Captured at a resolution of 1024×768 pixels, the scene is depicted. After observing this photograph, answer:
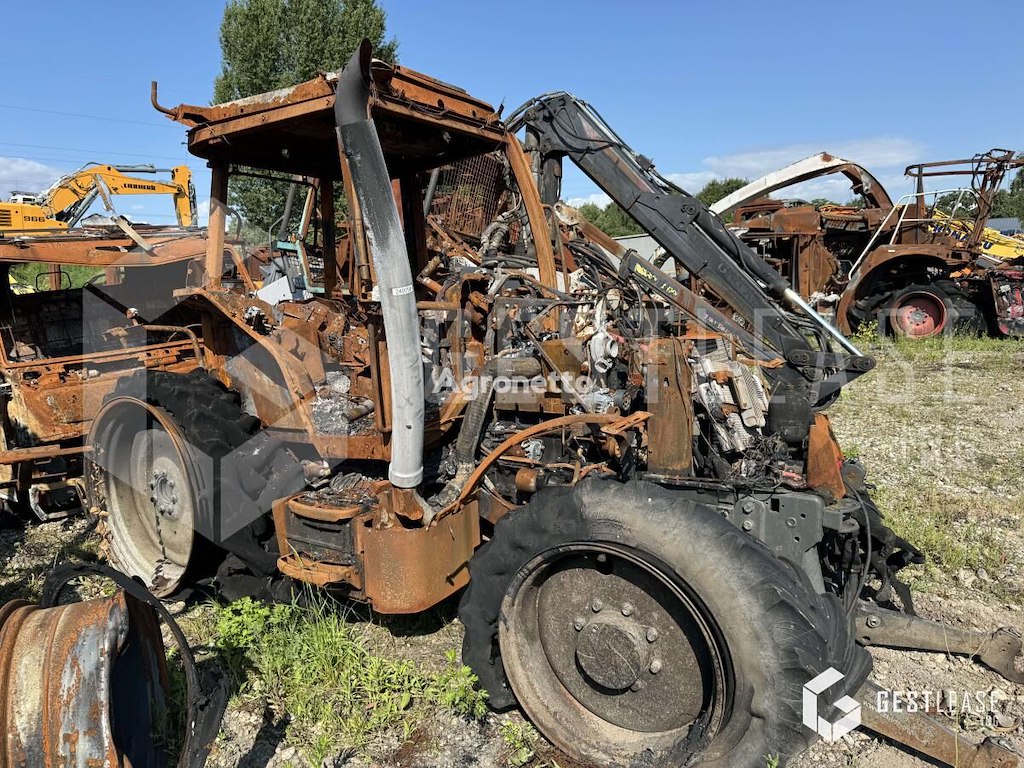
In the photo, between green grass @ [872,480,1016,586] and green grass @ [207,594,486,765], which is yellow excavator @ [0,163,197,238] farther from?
green grass @ [872,480,1016,586]

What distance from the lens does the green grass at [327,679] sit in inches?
115

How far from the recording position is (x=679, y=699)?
102 inches

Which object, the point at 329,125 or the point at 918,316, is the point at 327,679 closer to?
the point at 329,125

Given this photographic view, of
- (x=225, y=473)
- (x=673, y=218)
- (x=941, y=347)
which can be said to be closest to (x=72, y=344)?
(x=225, y=473)

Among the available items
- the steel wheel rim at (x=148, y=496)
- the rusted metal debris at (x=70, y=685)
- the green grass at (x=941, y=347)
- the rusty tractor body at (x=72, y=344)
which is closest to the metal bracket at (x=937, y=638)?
the rusted metal debris at (x=70, y=685)

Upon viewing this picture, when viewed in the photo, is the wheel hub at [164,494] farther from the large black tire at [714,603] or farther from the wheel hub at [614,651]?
the wheel hub at [614,651]

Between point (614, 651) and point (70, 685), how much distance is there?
182 centimetres

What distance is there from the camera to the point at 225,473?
3529mm

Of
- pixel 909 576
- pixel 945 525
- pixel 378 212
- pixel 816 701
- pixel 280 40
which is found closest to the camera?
pixel 816 701

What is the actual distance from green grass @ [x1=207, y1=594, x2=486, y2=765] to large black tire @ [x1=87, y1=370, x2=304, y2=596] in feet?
1.01

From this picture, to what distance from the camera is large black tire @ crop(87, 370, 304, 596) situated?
3.51 m

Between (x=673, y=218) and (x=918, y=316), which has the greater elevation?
(x=673, y=218)

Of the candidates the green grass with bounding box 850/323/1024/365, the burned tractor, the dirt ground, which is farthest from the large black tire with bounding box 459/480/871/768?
the green grass with bounding box 850/323/1024/365

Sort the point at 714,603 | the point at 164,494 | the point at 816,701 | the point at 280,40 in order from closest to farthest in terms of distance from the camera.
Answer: the point at 816,701 → the point at 714,603 → the point at 164,494 → the point at 280,40
